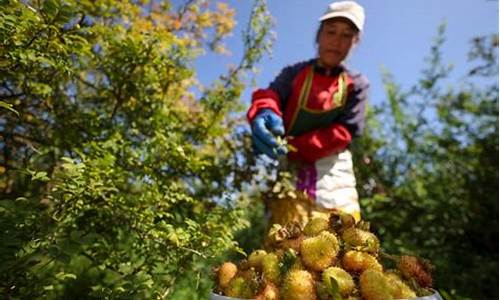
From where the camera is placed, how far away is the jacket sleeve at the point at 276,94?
2.63 m

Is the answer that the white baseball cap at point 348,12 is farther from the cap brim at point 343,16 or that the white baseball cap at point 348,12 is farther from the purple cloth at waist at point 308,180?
the purple cloth at waist at point 308,180

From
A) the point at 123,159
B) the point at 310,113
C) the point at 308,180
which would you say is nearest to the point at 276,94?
the point at 310,113

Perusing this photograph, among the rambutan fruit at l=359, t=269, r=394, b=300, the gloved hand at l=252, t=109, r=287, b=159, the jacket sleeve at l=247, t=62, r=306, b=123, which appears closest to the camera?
the rambutan fruit at l=359, t=269, r=394, b=300

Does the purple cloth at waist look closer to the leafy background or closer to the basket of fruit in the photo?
the leafy background

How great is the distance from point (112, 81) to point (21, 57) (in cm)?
104

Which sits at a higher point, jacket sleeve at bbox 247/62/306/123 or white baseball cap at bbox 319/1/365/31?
white baseball cap at bbox 319/1/365/31

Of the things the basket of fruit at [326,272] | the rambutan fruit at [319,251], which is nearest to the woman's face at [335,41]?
the basket of fruit at [326,272]

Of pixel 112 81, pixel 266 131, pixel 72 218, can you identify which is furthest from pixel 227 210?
pixel 112 81

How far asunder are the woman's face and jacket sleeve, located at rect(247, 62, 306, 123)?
6.6 inches

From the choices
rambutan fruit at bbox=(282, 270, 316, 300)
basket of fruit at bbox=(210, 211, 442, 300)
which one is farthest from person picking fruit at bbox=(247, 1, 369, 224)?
rambutan fruit at bbox=(282, 270, 316, 300)

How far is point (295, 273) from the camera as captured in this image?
113 centimetres

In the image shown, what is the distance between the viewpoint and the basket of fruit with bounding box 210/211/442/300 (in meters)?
1.08

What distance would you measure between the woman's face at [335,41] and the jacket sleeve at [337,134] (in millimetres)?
188

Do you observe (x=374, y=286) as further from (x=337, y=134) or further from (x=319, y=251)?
(x=337, y=134)
